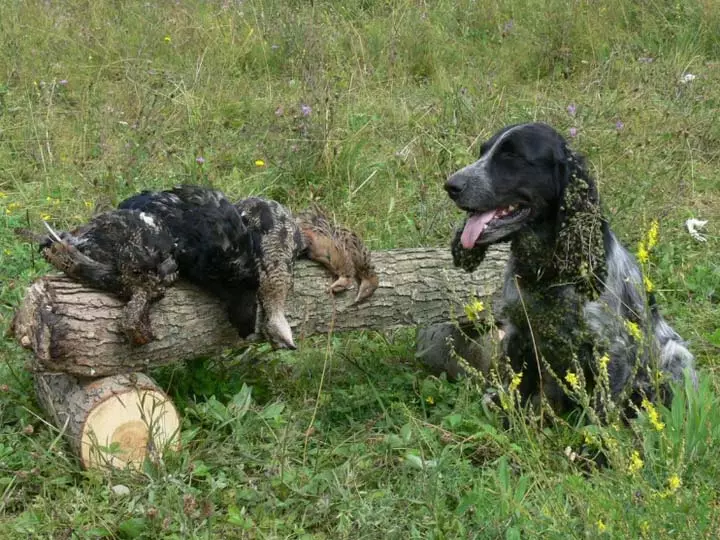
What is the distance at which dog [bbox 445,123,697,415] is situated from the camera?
4.96m

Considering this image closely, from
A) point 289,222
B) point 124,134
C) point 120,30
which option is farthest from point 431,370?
point 120,30

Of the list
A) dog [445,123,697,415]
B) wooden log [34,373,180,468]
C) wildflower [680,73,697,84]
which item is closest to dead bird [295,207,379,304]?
dog [445,123,697,415]

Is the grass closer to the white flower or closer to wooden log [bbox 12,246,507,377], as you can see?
the white flower

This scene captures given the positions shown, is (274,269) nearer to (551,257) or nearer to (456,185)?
(456,185)

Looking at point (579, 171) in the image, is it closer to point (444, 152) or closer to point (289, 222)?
point (289, 222)

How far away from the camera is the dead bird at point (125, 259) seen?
472 centimetres

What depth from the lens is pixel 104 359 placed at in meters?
4.71

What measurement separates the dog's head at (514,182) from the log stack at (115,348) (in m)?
0.48

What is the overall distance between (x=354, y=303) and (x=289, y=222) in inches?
21.6

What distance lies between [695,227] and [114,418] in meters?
4.52

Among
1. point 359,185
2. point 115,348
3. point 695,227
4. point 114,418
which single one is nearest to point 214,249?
point 115,348

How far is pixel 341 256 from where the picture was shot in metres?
5.39

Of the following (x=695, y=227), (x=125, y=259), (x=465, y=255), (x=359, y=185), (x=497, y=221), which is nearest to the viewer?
(x=125, y=259)

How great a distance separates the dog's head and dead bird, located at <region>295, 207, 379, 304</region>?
2.04 ft
